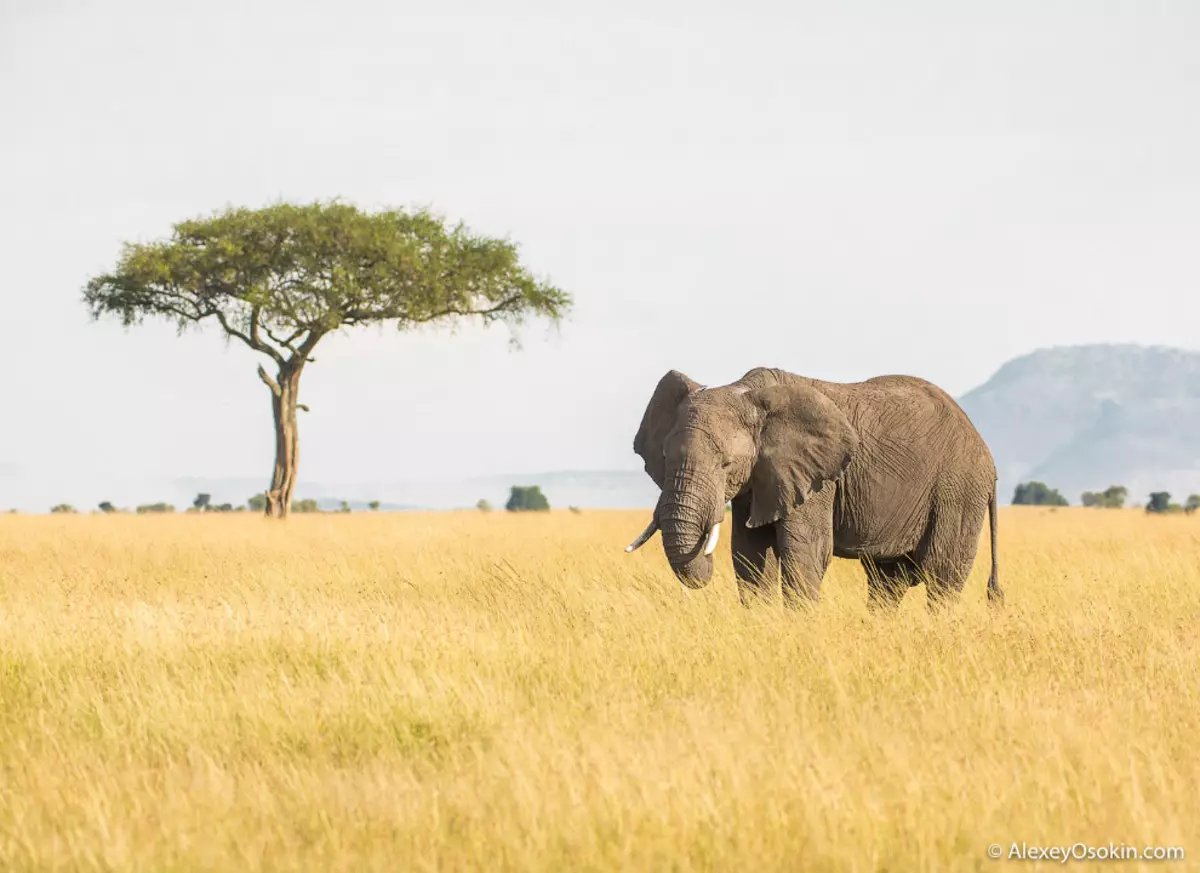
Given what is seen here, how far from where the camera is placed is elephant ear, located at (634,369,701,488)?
11.3m

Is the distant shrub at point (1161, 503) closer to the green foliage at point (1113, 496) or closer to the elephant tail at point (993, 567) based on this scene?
the green foliage at point (1113, 496)

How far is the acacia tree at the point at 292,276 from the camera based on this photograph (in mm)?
34312

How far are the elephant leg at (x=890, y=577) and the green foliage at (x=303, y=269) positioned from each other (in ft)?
75.9

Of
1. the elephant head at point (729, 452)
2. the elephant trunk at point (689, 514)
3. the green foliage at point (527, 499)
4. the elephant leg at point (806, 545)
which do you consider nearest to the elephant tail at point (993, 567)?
the elephant head at point (729, 452)

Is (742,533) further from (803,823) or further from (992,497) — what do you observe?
(803,823)

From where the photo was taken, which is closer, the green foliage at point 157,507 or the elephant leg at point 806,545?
the elephant leg at point 806,545

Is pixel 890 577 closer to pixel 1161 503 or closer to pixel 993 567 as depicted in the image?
pixel 993 567

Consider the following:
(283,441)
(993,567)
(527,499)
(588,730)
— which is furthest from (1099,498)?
(588,730)

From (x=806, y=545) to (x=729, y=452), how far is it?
1.14 m

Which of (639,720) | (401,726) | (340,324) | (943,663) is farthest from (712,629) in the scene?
(340,324)

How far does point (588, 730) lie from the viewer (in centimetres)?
696

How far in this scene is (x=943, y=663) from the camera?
28.8ft

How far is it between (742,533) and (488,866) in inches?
259

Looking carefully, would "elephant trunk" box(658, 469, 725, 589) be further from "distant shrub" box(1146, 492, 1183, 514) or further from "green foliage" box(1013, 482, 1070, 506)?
"green foliage" box(1013, 482, 1070, 506)
